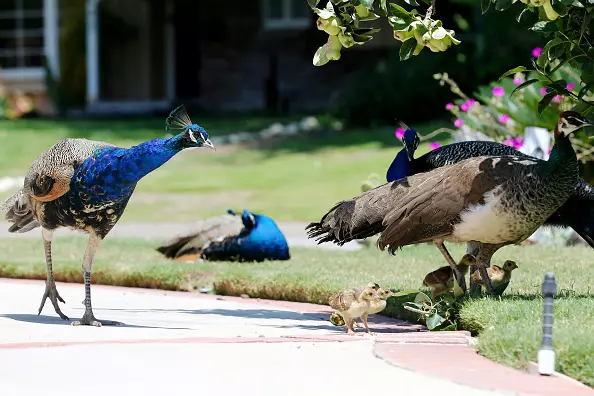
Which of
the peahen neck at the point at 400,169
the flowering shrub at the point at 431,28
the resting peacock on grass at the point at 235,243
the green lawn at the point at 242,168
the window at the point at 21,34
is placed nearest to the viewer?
the flowering shrub at the point at 431,28

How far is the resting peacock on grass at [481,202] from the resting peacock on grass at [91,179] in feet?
4.55

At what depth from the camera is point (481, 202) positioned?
825cm

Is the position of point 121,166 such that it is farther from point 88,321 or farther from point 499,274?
point 499,274

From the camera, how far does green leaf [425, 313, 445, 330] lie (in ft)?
26.7

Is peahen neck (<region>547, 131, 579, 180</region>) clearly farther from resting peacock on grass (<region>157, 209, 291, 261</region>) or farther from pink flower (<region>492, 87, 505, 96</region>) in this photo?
pink flower (<region>492, 87, 505, 96</region>)

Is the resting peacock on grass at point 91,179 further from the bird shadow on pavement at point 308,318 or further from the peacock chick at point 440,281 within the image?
the peacock chick at point 440,281

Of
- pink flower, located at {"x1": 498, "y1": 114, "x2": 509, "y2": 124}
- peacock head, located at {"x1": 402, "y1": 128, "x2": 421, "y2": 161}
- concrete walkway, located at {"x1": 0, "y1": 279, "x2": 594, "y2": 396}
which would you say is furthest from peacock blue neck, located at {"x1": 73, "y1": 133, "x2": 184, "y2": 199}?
pink flower, located at {"x1": 498, "y1": 114, "x2": 509, "y2": 124}

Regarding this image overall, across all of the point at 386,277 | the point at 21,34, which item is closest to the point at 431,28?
the point at 386,277

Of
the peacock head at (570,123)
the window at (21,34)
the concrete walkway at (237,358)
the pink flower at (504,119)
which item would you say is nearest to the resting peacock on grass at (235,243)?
the concrete walkway at (237,358)

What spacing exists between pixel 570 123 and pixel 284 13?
23825 mm

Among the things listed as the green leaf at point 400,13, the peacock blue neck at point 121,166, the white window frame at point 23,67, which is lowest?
the peacock blue neck at point 121,166

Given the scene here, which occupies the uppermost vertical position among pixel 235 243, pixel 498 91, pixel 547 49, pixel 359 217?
pixel 498 91

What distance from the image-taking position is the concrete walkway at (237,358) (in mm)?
6090

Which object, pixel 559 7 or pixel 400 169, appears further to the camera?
pixel 400 169
